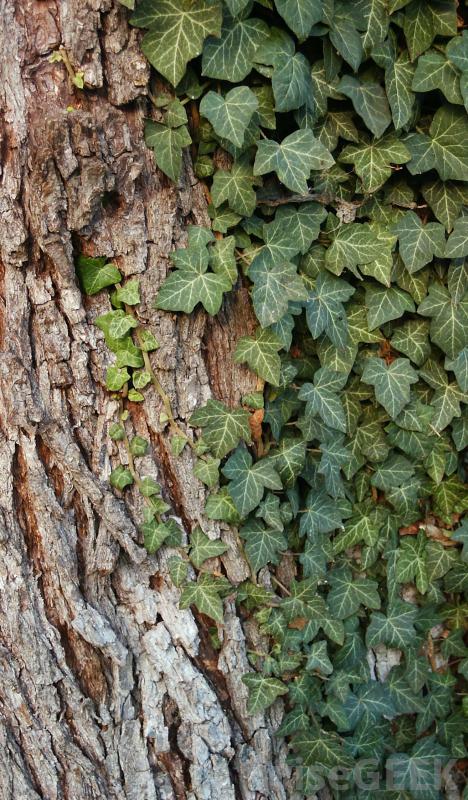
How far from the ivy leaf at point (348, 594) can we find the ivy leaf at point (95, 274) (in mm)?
941

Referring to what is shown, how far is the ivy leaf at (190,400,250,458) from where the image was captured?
1.46m

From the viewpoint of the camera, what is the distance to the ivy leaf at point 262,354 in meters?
1.44

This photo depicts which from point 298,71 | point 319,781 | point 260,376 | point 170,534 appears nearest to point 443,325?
point 260,376

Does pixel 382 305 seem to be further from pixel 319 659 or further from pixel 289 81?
pixel 319 659

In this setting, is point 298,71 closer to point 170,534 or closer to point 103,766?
point 170,534

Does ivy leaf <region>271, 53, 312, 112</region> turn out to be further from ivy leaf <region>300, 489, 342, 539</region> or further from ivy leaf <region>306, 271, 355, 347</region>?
ivy leaf <region>300, 489, 342, 539</region>

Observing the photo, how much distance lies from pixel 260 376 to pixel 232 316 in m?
0.16

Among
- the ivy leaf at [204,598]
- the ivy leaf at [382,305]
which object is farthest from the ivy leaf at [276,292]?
the ivy leaf at [204,598]

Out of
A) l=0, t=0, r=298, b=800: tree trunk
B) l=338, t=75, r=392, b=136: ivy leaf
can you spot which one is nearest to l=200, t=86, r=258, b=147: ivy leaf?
l=0, t=0, r=298, b=800: tree trunk

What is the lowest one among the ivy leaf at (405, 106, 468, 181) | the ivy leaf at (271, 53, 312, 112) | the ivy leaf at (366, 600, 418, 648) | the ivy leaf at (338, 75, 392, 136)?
the ivy leaf at (366, 600, 418, 648)

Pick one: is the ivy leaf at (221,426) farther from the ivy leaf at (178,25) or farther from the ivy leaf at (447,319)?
the ivy leaf at (178,25)

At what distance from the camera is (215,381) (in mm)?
1520

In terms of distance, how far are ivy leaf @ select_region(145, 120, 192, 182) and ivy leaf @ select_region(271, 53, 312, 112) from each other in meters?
0.20

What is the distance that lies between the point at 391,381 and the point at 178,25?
900 mm
